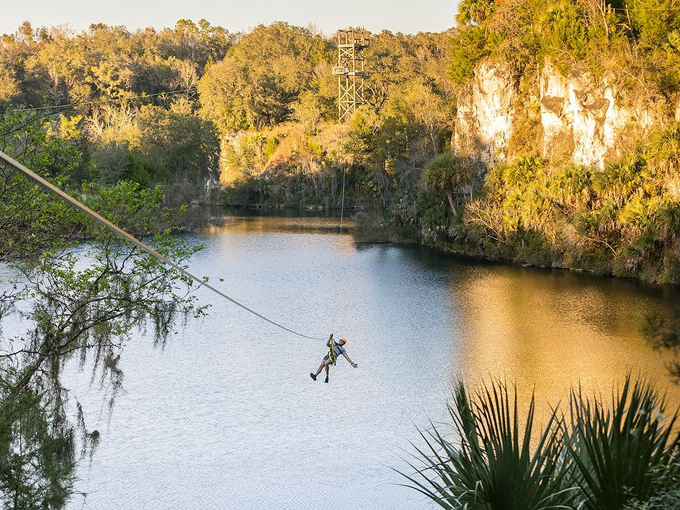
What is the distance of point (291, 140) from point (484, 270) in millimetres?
42393

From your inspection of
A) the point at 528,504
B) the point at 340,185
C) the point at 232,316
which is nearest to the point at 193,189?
the point at 340,185

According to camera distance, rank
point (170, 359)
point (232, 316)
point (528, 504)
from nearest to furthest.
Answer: point (528, 504) < point (170, 359) < point (232, 316)

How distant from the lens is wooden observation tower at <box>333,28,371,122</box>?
2837 inches

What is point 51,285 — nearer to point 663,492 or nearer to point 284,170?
point 663,492

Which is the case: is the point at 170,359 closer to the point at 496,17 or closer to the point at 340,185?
the point at 496,17

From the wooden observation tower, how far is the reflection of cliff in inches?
922

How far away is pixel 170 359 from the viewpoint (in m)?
23.4

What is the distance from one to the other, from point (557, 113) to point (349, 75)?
107ft

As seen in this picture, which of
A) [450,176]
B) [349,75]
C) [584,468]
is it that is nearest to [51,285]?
[584,468]

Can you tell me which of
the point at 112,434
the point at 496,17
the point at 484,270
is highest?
the point at 496,17

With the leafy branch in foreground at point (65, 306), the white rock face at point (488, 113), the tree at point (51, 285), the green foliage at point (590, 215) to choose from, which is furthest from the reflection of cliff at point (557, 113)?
the tree at point (51, 285)

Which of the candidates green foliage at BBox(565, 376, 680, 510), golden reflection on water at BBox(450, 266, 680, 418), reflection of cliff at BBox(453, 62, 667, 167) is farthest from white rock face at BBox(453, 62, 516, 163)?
green foliage at BBox(565, 376, 680, 510)

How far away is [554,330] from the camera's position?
1037 inches

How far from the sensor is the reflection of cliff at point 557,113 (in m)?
38.7
